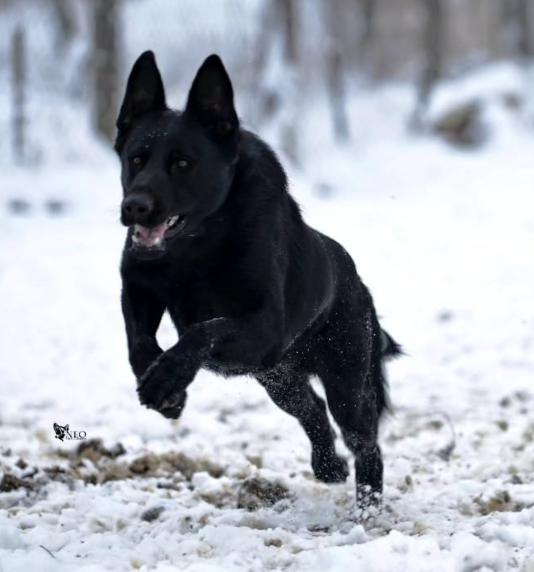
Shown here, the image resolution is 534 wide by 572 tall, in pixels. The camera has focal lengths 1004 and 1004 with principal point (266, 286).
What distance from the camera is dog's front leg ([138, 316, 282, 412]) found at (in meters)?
3.44

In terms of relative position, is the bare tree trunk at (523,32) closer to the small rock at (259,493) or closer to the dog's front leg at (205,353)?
the small rock at (259,493)

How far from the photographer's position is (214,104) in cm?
391

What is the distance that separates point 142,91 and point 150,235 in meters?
0.69

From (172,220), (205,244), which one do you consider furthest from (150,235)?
(205,244)

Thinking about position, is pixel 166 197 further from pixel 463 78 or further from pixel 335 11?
pixel 335 11

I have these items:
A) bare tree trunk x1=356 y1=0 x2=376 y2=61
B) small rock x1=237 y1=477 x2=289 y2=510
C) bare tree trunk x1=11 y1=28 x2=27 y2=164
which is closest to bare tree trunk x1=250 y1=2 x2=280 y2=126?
bare tree trunk x1=11 y1=28 x2=27 y2=164

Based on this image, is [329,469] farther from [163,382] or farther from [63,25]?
[63,25]

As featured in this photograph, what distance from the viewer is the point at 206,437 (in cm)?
637

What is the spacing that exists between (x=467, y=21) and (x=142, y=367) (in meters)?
46.0

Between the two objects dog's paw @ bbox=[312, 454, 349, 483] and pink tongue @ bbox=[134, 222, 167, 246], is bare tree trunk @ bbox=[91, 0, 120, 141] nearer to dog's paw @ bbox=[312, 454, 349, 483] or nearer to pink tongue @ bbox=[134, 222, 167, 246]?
dog's paw @ bbox=[312, 454, 349, 483]

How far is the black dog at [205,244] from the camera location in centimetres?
361

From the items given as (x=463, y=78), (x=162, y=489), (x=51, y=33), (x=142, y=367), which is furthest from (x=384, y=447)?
(x=463, y=78)

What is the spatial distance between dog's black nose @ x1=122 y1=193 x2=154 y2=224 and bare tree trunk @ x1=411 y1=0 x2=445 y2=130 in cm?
1754

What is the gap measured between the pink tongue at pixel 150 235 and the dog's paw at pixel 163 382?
447 millimetres
